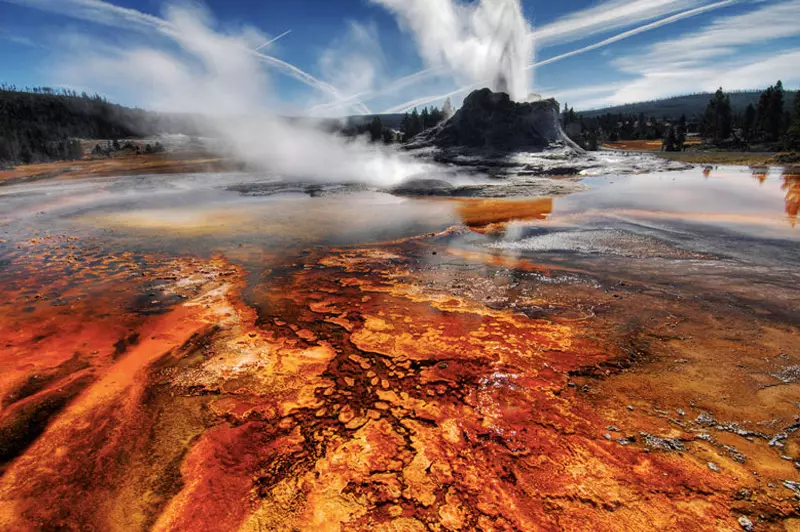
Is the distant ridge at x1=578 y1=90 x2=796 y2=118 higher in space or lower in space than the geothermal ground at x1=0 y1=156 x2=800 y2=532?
higher

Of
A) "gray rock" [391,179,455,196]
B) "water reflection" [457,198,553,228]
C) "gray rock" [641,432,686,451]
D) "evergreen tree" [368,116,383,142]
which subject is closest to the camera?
"gray rock" [641,432,686,451]

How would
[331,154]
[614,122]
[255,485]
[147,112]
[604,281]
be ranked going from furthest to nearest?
[147,112] < [614,122] < [331,154] < [604,281] < [255,485]

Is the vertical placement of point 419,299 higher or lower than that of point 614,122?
lower

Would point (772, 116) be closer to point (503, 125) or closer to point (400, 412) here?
point (503, 125)

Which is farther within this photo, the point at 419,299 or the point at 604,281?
the point at 604,281

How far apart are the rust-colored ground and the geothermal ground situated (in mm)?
22

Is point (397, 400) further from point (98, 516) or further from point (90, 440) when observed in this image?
point (90, 440)

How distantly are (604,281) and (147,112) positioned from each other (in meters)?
116

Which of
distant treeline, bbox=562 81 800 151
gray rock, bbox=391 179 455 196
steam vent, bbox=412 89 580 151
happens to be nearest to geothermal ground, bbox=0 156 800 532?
gray rock, bbox=391 179 455 196

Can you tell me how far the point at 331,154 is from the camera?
34.2 m

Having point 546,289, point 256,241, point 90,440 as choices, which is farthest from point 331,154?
point 90,440

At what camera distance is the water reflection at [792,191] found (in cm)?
1101

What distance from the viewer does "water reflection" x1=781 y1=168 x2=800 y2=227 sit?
11008mm

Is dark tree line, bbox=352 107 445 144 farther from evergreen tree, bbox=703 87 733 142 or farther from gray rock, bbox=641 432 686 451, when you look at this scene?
gray rock, bbox=641 432 686 451
